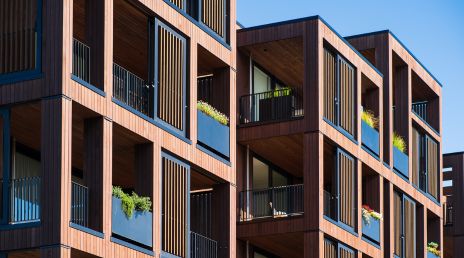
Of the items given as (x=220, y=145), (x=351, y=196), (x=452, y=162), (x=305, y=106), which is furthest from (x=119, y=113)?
(x=452, y=162)

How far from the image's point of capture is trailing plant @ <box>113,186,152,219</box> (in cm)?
4069

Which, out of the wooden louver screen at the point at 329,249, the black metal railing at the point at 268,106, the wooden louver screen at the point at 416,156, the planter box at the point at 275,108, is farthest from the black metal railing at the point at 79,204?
the wooden louver screen at the point at 416,156

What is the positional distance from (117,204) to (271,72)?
57.3ft

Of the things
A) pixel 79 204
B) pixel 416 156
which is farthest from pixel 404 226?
pixel 79 204

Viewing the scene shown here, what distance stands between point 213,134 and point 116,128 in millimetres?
6142

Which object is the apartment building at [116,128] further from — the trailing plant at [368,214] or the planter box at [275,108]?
the trailing plant at [368,214]

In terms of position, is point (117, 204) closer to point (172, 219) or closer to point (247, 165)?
point (172, 219)

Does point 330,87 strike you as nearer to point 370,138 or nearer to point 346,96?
point 346,96

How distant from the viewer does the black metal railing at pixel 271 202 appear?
52.3 metres

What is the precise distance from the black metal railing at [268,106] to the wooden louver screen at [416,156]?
10.4m

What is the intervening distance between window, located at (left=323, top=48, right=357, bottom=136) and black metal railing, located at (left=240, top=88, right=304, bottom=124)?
120cm

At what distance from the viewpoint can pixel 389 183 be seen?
58.8 meters

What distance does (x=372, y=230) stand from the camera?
56.2 m

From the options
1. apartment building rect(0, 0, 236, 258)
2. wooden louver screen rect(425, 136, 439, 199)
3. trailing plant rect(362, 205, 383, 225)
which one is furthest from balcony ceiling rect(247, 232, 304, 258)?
wooden louver screen rect(425, 136, 439, 199)
